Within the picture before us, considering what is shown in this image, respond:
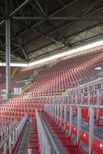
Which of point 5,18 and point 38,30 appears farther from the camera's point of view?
point 38,30

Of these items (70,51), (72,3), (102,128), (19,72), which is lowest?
(102,128)

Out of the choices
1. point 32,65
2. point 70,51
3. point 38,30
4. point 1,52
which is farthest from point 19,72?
point 38,30

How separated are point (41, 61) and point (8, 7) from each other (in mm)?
11849

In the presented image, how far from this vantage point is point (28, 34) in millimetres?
19828

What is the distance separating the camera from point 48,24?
17.5 metres

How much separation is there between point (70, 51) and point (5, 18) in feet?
31.1

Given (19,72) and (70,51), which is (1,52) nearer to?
(19,72)

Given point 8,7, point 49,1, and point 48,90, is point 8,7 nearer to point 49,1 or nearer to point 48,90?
point 49,1

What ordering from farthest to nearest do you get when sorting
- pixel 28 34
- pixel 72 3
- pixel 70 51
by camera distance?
pixel 70 51 < pixel 28 34 < pixel 72 3

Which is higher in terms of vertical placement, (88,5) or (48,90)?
(88,5)

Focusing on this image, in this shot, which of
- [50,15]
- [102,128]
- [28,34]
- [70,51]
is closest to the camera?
[102,128]

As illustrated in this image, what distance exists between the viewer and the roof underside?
14.2 m

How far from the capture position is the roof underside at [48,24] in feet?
46.7

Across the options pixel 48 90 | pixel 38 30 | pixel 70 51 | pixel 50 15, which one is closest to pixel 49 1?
pixel 50 15
